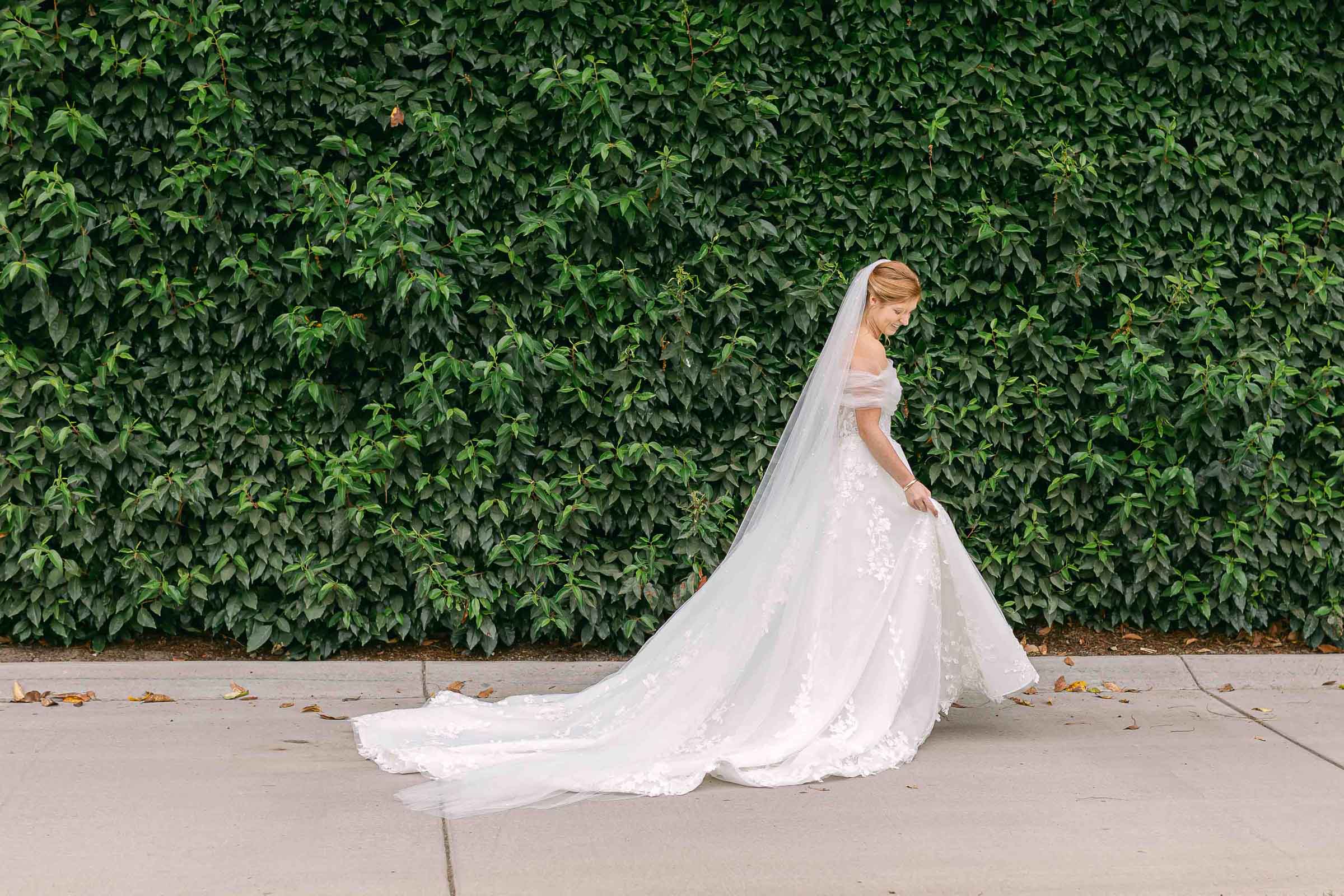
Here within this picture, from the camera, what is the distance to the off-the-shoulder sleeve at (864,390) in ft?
16.2

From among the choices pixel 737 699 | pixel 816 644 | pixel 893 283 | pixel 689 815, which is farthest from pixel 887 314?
pixel 689 815

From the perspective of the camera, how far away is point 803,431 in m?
5.05

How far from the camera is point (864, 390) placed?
16.2 ft

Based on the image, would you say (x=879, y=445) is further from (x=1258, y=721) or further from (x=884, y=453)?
(x=1258, y=721)

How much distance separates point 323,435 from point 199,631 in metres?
1.15

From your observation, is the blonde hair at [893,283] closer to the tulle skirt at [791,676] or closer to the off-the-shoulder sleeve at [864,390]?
the off-the-shoulder sleeve at [864,390]

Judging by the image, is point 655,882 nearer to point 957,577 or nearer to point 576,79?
point 957,577

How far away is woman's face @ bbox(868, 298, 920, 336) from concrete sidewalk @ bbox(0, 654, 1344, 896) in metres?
1.64

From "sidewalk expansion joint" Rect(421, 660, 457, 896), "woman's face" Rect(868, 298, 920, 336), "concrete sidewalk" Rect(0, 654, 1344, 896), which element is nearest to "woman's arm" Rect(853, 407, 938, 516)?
"woman's face" Rect(868, 298, 920, 336)

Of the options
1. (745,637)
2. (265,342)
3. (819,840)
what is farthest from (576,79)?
(819,840)

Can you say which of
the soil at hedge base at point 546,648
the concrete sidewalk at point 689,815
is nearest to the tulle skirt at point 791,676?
the concrete sidewalk at point 689,815

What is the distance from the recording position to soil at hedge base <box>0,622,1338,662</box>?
19.2 ft

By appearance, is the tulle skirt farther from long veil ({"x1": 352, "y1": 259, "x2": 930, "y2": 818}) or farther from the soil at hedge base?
the soil at hedge base

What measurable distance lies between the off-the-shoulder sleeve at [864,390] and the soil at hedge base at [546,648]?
6.04 ft
